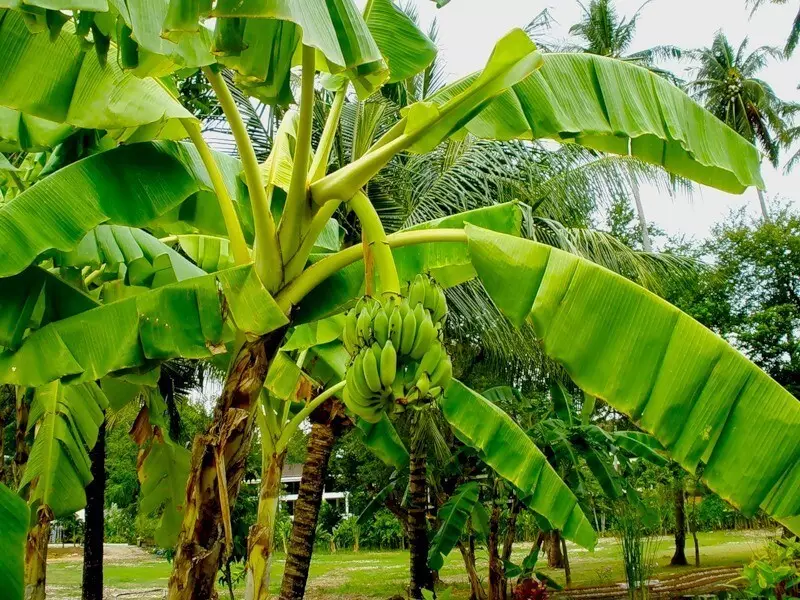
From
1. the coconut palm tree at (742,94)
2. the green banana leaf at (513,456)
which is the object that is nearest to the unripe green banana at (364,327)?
the green banana leaf at (513,456)

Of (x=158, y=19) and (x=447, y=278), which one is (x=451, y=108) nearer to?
(x=158, y=19)

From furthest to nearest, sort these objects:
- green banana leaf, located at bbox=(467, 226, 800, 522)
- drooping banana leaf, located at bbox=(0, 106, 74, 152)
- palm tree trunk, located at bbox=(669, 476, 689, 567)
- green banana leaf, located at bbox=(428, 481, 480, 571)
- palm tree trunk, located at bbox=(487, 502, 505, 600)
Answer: palm tree trunk, located at bbox=(669, 476, 689, 567), palm tree trunk, located at bbox=(487, 502, 505, 600), green banana leaf, located at bbox=(428, 481, 480, 571), drooping banana leaf, located at bbox=(0, 106, 74, 152), green banana leaf, located at bbox=(467, 226, 800, 522)

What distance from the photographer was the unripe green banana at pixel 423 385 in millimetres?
2199

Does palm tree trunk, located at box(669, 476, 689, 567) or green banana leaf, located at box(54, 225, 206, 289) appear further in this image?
palm tree trunk, located at box(669, 476, 689, 567)

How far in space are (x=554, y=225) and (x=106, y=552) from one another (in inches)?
869

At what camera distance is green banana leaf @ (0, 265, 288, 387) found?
2.61m

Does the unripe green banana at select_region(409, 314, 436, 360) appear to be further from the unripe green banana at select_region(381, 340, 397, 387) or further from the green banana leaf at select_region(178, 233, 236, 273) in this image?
the green banana leaf at select_region(178, 233, 236, 273)

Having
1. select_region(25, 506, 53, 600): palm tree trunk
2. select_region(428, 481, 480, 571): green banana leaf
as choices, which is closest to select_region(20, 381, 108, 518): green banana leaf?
select_region(25, 506, 53, 600): palm tree trunk

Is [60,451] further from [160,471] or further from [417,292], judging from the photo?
[417,292]

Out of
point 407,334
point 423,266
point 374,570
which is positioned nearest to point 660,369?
point 407,334

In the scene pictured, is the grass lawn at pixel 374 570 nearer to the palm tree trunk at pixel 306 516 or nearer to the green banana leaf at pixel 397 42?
the palm tree trunk at pixel 306 516

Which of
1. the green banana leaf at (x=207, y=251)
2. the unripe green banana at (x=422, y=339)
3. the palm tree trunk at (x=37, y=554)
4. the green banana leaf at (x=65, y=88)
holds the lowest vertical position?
the palm tree trunk at (x=37, y=554)

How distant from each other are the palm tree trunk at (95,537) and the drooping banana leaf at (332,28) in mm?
6740

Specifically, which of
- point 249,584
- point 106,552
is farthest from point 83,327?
point 106,552
